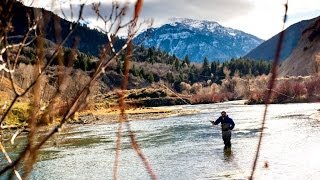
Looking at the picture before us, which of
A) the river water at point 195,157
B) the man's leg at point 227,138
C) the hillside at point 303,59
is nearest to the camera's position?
the river water at point 195,157

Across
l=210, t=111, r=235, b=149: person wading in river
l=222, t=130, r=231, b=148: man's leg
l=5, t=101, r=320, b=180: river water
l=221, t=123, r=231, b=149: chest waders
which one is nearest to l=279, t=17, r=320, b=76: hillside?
l=5, t=101, r=320, b=180: river water

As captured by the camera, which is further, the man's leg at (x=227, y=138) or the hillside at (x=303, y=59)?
the hillside at (x=303, y=59)

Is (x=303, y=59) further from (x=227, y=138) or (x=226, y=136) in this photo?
(x=227, y=138)

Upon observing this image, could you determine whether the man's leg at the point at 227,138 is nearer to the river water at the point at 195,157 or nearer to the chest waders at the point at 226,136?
the chest waders at the point at 226,136

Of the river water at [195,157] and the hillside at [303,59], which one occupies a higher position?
the hillside at [303,59]

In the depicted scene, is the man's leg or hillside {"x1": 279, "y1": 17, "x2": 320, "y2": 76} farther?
hillside {"x1": 279, "y1": 17, "x2": 320, "y2": 76}

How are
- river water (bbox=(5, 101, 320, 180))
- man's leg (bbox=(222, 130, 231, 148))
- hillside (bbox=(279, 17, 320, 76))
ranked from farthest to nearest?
hillside (bbox=(279, 17, 320, 76)), man's leg (bbox=(222, 130, 231, 148)), river water (bbox=(5, 101, 320, 180))

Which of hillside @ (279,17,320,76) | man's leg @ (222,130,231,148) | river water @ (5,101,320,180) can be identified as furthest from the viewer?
hillside @ (279,17,320,76)

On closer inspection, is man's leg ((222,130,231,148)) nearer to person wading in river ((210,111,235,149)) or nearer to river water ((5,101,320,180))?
person wading in river ((210,111,235,149))

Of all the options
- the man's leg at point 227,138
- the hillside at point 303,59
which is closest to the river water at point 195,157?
the man's leg at point 227,138

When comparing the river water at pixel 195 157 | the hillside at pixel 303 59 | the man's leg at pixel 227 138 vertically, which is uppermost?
the hillside at pixel 303 59

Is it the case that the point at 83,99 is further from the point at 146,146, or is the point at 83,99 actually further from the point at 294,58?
the point at 294,58

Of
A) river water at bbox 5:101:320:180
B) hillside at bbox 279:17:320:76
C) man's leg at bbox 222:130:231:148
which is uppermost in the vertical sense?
hillside at bbox 279:17:320:76

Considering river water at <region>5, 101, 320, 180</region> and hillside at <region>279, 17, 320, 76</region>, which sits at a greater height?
hillside at <region>279, 17, 320, 76</region>
